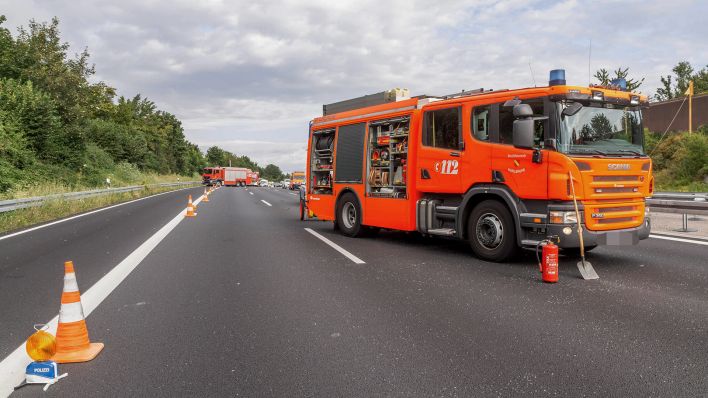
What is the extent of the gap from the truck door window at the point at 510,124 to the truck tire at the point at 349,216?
13.3 feet

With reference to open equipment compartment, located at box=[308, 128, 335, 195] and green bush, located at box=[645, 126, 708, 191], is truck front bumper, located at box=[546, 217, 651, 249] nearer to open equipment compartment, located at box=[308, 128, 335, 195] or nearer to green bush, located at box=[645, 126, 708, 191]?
open equipment compartment, located at box=[308, 128, 335, 195]

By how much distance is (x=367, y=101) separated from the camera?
1133cm

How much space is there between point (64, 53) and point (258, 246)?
35.3 metres

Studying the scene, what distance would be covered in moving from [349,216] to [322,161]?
5.97 ft

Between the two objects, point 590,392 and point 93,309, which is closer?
point 590,392

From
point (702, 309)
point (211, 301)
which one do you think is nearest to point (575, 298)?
point (702, 309)

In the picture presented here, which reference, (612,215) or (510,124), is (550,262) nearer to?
(612,215)

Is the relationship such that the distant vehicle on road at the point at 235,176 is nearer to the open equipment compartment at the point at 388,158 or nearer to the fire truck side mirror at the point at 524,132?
the open equipment compartment at the point at 388,158

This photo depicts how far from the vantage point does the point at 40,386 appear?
336 cm

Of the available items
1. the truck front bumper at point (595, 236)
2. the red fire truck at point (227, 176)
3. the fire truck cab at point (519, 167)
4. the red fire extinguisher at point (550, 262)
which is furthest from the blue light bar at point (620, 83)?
the red fire truck at point (227, 176)

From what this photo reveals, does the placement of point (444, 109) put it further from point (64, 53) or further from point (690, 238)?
point (64, 53)

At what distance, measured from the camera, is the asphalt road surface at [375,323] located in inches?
134

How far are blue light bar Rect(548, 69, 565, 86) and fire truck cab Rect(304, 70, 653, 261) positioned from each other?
13 mm

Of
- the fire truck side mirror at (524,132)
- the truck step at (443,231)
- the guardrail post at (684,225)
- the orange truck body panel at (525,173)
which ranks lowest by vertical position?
the guardrail post at (684,225)
